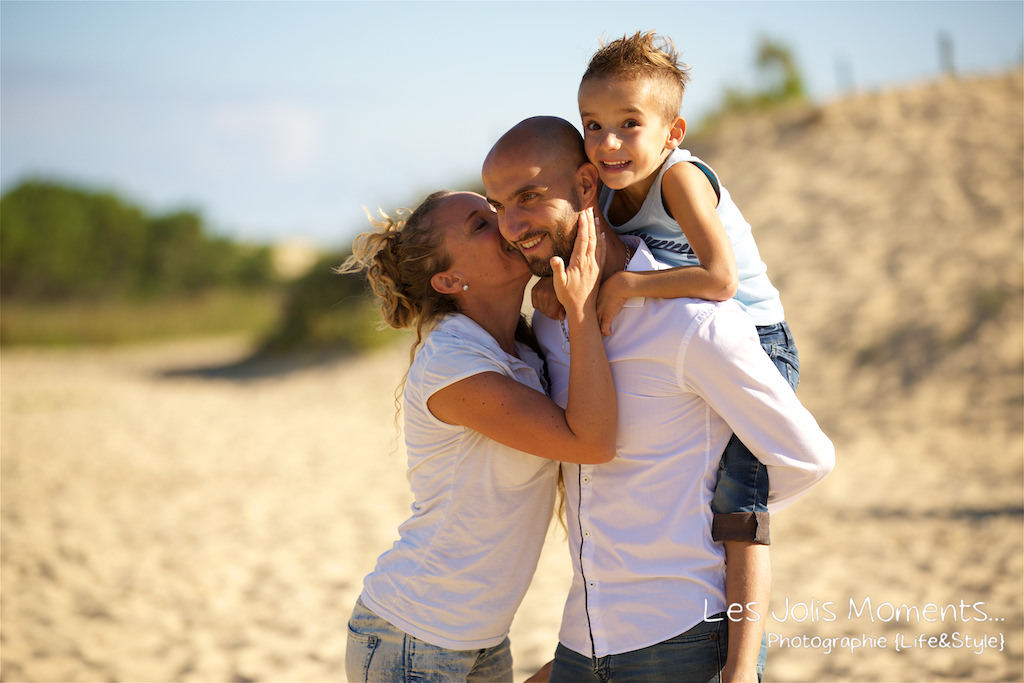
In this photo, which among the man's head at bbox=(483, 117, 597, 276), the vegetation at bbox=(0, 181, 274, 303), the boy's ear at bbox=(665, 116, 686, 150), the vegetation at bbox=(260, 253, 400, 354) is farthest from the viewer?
the vegetation at bbox=(0, 181, 274, 303)

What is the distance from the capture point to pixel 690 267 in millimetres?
2135

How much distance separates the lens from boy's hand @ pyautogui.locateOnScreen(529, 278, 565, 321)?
2344 mm

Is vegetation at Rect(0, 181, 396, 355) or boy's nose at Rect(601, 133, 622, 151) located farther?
vegetation at Rect(0, 181, 396, 355)

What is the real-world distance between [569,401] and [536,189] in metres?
0.60

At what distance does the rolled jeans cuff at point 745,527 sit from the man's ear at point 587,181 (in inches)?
38.1

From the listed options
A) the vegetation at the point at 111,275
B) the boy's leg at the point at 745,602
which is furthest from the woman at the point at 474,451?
the vegetation at the point at 111,275

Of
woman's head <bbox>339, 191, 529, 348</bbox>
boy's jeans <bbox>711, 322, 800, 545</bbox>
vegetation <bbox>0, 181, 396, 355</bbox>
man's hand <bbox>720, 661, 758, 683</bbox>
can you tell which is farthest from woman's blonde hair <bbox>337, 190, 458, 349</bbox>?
vegetation <bbox>0, 181, 396, 355</bbox>

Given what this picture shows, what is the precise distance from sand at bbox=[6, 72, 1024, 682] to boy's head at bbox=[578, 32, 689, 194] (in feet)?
4.07

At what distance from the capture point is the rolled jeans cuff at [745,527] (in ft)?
6.54

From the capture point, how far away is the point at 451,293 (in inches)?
98.1

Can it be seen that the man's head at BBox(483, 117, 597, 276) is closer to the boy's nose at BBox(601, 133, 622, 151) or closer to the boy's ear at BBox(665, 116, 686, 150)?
the boy's nose at BBox(601, 133, 622, 151)

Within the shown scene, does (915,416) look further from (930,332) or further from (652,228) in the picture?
(652,228)

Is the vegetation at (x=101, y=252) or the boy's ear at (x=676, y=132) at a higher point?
the vegetation at (x=101, y=252)

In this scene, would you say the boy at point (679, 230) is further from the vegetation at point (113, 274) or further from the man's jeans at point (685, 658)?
the vegetation at point (113, 274)
